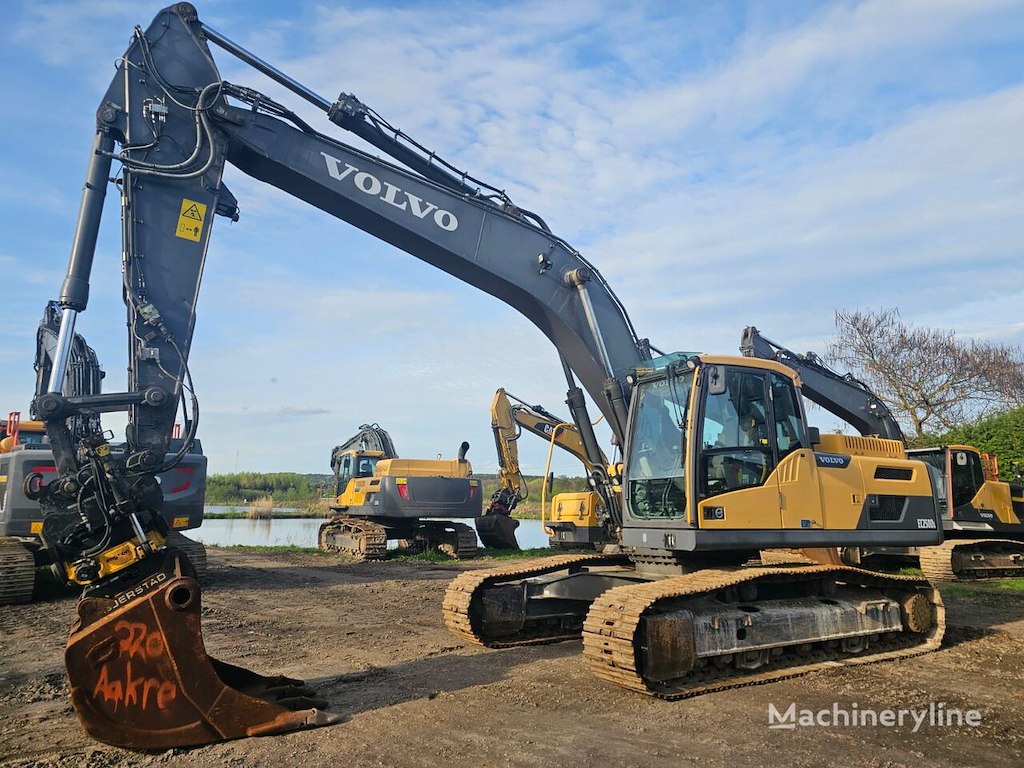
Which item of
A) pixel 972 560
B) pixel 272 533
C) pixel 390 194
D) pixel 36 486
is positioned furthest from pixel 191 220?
pixel 272 533

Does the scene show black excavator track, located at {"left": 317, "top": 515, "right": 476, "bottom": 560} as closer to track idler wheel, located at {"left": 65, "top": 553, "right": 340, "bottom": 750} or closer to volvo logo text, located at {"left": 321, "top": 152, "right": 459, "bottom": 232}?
volvo logo text, located at {"left": 321, "top": 152, "right": 459, "bottom": 232}

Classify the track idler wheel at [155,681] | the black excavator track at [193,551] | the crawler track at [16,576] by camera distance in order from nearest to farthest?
the track idler wheel at [155,681]
the crawler track at [16,576]
the black excavator track at [193,551]

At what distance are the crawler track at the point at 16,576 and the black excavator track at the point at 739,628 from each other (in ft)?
25.6

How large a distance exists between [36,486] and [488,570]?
588cm

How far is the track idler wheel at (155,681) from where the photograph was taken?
4.21 meters

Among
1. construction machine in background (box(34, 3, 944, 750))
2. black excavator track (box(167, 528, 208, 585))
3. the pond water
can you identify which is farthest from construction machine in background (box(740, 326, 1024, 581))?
the pond water

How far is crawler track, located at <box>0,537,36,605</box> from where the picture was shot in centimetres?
976

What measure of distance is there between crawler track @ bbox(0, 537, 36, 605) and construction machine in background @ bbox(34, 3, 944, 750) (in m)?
5.38

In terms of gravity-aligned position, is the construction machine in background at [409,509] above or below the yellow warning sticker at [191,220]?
below

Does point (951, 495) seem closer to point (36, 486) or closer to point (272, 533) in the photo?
point (36, 486)

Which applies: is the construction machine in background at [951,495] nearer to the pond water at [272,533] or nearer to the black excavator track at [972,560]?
the black excavator track at [972,560]

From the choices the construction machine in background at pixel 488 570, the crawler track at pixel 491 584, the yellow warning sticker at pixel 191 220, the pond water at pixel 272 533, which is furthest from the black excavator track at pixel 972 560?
the yellow warning sticker at pixel 191 220

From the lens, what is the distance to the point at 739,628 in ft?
20.1

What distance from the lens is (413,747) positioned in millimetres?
4406
